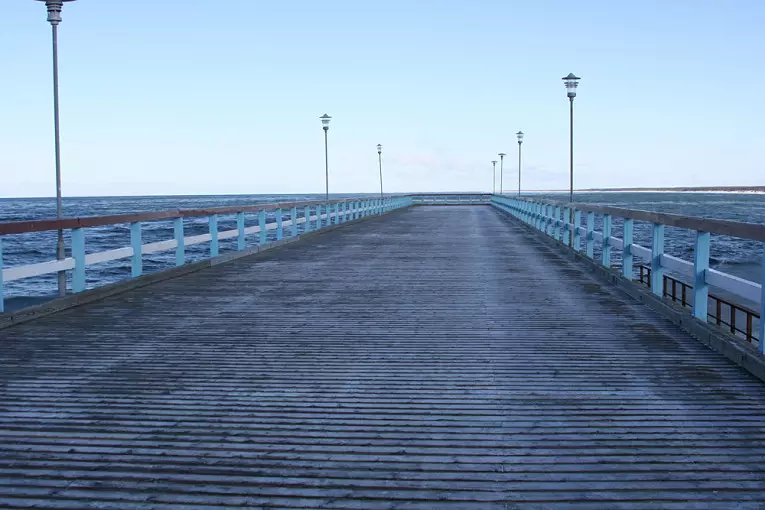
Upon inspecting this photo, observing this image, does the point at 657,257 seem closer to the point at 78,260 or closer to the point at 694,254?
the point at 694,254

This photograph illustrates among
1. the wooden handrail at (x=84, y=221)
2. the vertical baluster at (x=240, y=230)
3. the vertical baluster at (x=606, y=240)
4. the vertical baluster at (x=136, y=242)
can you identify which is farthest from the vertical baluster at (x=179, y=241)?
the vertical baluster at (x=606, y=240)

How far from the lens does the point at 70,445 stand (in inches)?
175

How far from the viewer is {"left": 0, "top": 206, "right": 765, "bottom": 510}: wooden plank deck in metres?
3.81

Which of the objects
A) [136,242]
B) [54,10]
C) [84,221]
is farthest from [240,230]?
[84,221]

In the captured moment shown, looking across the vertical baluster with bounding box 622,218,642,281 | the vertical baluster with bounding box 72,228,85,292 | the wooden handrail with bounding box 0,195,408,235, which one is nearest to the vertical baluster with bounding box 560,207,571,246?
the vertical baluster with bounding box 622,218,642,281

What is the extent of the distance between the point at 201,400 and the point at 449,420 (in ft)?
5.66

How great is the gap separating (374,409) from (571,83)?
1810 cm

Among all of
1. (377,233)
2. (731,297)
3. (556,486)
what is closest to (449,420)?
(556,486)

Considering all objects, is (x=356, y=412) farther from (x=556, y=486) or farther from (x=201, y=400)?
(x=556, y=486)

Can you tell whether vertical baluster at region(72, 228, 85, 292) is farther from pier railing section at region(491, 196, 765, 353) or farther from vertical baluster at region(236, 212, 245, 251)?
pier railing section at region(491, 196, 765, 353)

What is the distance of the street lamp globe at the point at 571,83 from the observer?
2139 centimetres

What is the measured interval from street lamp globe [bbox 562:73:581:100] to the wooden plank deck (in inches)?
512

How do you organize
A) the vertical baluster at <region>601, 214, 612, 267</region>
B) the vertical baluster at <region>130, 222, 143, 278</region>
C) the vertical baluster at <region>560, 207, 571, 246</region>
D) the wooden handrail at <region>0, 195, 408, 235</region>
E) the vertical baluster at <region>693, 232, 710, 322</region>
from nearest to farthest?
the vertical baluster at <region>693, 232, 710, 322</region>
the wooden handrail at <region>0, 195, 408, 235</region>
the vertical baluster at <region>130, 222, 143, 278</region>
the vertical baluster at <region>601, 214, 612, 267</region>
the vertical baluster at <region>560, 207, 571, 246</region>

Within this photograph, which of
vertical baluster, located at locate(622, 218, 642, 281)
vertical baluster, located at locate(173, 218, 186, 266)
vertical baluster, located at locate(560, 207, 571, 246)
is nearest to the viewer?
vertical baluster, located at locate(622, 218, 642, 281)
